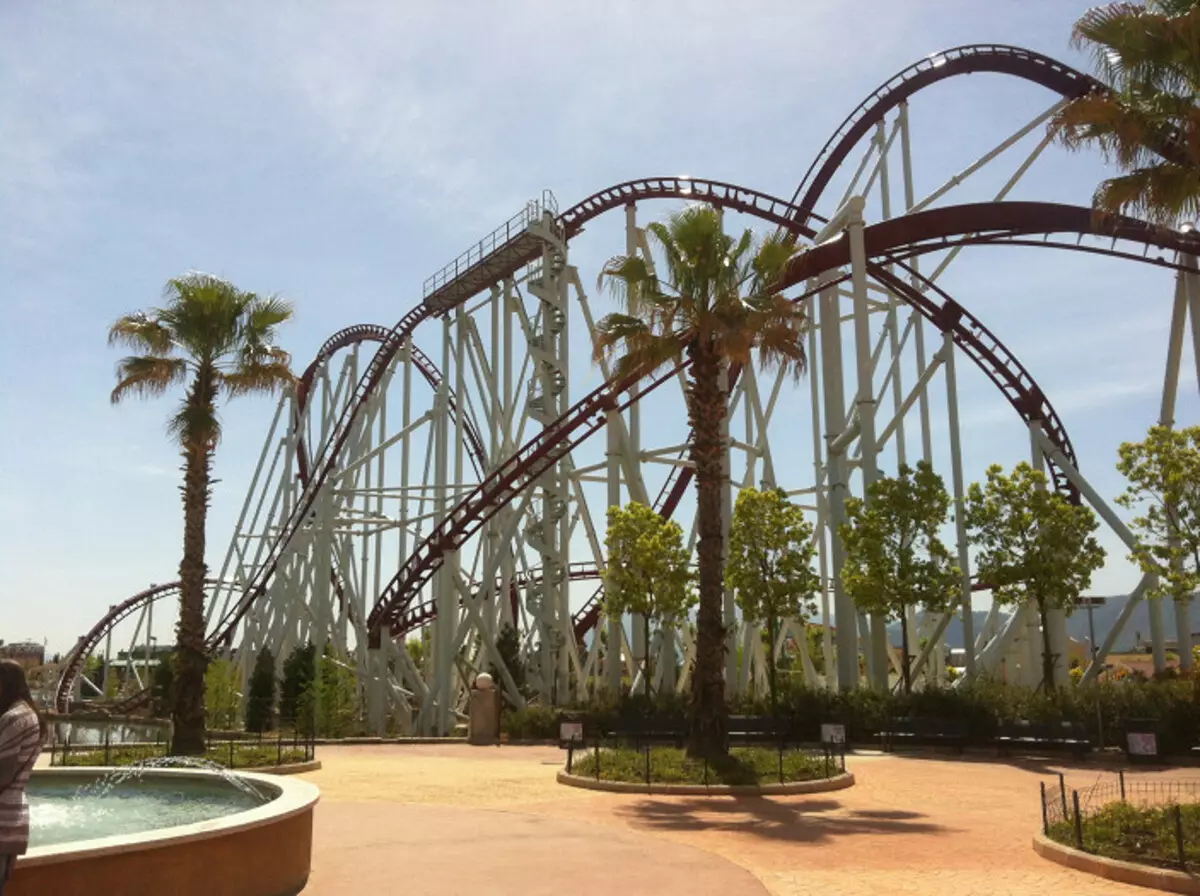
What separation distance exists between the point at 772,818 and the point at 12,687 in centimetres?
775

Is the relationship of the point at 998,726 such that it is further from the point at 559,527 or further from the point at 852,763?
the point at 559,527

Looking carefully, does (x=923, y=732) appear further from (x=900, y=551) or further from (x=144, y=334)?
(x=144, y=334)

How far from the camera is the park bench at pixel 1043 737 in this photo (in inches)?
634

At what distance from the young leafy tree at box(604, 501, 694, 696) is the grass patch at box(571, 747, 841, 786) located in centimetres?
761

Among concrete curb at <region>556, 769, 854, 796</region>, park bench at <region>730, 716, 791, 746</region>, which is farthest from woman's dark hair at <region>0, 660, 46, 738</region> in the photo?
park bench at <region>730, 716, 791, 746</region>

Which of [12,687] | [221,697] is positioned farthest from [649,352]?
[221,697]

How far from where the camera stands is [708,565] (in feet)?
48.2

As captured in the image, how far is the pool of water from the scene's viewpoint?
8.12 metres

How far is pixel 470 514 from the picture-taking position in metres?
26.2

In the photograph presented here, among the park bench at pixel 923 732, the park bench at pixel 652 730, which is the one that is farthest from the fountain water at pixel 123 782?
the park bench at pixel 923 732

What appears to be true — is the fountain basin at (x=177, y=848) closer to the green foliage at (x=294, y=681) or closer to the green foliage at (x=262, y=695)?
the green foliage at (x=294, y=681)

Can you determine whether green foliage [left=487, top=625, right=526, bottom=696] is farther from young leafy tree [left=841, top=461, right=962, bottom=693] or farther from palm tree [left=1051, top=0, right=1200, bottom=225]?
palm tree [left=1051, top=0, right=1200, bottom=225]

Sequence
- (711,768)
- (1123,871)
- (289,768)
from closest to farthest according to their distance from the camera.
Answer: (1123,871) → (711,768) → (289,768)

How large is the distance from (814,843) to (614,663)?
15428mm
